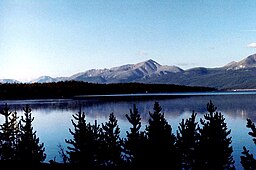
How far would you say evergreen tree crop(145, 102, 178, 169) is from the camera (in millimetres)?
24406

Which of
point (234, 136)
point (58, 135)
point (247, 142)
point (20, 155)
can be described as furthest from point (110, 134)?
point (58, 135)

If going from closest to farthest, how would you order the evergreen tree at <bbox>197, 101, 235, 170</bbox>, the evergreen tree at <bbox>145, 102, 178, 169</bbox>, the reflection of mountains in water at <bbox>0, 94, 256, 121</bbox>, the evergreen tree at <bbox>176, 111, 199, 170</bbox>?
1. the evergreen tree at <bbox>145, 102, 178, 169</bbox>
2. the evergreen tree at <bbox>197, 101, 235, 170</bbox>
3. the evergreen tree at <bbox>176, 111, 199, 170</bbox>
4. the reflection of mountains in water at <bbox>0, 94, 256, 121</bbox>

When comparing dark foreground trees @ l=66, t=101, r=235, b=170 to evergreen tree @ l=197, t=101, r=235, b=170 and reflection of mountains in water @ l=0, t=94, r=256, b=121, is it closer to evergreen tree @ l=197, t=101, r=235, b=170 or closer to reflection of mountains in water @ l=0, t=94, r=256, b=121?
evergreen tree @ l=197, t=101, r=235, b=170

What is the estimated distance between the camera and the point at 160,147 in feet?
80.8

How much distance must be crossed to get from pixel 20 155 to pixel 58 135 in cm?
3185

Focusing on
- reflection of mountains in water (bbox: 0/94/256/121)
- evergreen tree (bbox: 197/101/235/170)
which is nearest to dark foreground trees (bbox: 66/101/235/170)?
evergreen tree (bbox: 197/101/235/170)

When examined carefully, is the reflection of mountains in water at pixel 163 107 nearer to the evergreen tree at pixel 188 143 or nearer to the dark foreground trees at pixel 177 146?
the evergreen tree at pixel 188 143

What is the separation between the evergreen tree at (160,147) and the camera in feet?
80.1

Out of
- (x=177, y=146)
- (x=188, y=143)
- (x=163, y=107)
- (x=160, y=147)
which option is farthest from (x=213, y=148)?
(x=163, y=107)

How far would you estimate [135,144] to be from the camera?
85.1ft

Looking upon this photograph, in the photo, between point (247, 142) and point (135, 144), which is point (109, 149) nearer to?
point (135, 144)

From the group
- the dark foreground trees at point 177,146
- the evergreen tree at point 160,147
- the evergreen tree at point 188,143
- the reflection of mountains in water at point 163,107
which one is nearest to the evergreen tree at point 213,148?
the dark foreground trees at point 177,146

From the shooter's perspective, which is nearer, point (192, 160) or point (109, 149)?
point (192, 160)

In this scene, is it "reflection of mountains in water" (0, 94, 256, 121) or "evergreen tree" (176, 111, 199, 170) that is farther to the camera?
"reflection of mountains in water" (0, 94, 256, 121)
